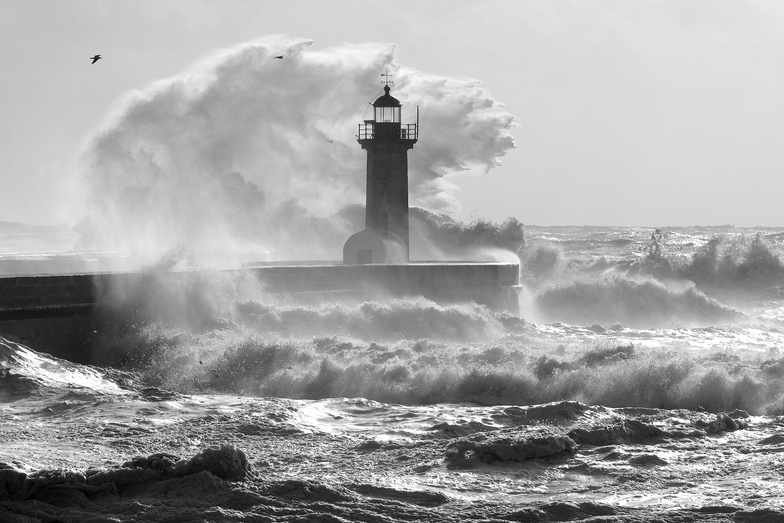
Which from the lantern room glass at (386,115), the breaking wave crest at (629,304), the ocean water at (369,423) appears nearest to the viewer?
the ocean water at (369,423)

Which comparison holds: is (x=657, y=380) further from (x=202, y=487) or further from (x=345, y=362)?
(x=202, y=487)

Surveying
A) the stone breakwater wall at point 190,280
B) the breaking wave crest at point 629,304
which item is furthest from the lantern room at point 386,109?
the breaking wave crest at point 629,304

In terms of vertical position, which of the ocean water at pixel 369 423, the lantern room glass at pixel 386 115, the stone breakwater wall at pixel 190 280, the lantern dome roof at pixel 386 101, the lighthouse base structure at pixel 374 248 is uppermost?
the lantern dome roof at pixel 386 101

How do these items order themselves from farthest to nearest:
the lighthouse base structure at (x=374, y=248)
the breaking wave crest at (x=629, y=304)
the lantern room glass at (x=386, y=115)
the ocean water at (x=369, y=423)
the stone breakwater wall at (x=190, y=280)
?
the breaking wave crest at (x=629, y=304) → the lantern room glass at (x=386, y=115) → the lighthouse base structure at (x=374, y=248) → the stone breakwater wall at (x=190, y=280) → the ocean water at (x=369, y=423)

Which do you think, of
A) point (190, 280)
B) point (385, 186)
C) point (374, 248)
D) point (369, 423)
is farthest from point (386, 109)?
point (369, 423)

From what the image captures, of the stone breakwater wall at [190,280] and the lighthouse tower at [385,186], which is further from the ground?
the lighthouse tower at [385,186]

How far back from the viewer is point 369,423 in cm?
736

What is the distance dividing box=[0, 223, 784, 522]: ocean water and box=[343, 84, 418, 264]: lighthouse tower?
4.26m

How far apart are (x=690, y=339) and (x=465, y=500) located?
9.94 m

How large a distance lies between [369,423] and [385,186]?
450 inches

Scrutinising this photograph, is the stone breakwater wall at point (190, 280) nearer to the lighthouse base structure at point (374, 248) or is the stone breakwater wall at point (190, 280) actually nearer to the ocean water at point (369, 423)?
the ocean water at point (369, 423)

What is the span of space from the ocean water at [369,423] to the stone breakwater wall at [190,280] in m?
0.26

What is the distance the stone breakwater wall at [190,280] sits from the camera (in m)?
9.95

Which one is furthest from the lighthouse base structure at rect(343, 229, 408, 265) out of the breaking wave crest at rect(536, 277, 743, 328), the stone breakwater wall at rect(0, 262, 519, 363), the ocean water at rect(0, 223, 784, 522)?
the ocean water at rect(0, 223, 784, 522)
